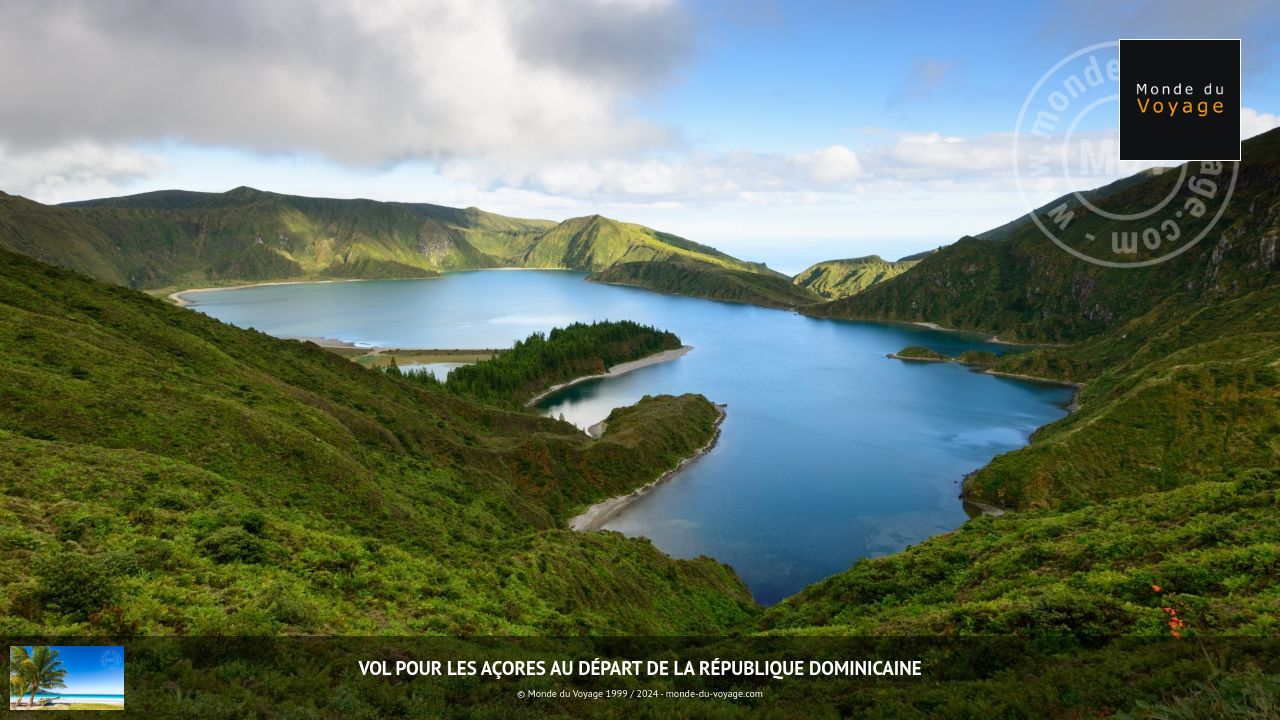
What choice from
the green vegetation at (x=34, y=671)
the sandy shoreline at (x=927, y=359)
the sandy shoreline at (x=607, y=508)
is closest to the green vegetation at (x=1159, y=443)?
the sandy shoreline at (x=607, y=508)

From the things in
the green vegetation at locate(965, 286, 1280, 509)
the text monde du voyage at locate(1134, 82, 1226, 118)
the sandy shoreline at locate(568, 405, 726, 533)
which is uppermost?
the text monde du voyage at locate(1134, 82, 1226, 118)

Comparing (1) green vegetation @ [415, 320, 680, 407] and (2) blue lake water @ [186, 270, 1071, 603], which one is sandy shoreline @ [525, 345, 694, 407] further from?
(2) blue lake water @ [186, 270, 1071, 603]

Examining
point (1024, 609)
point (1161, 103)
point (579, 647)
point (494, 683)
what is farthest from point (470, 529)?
point (1161, 103)

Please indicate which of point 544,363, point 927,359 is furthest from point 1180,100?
point 927,359

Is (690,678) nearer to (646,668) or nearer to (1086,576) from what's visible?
(646,668)

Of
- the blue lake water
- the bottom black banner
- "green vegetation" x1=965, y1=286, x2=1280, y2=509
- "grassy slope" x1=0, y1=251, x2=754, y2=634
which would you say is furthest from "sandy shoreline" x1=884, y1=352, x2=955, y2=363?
the bottom black banner

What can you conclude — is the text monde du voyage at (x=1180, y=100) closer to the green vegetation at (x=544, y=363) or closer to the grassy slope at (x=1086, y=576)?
the grassy slope at (x=1086, y=576)
